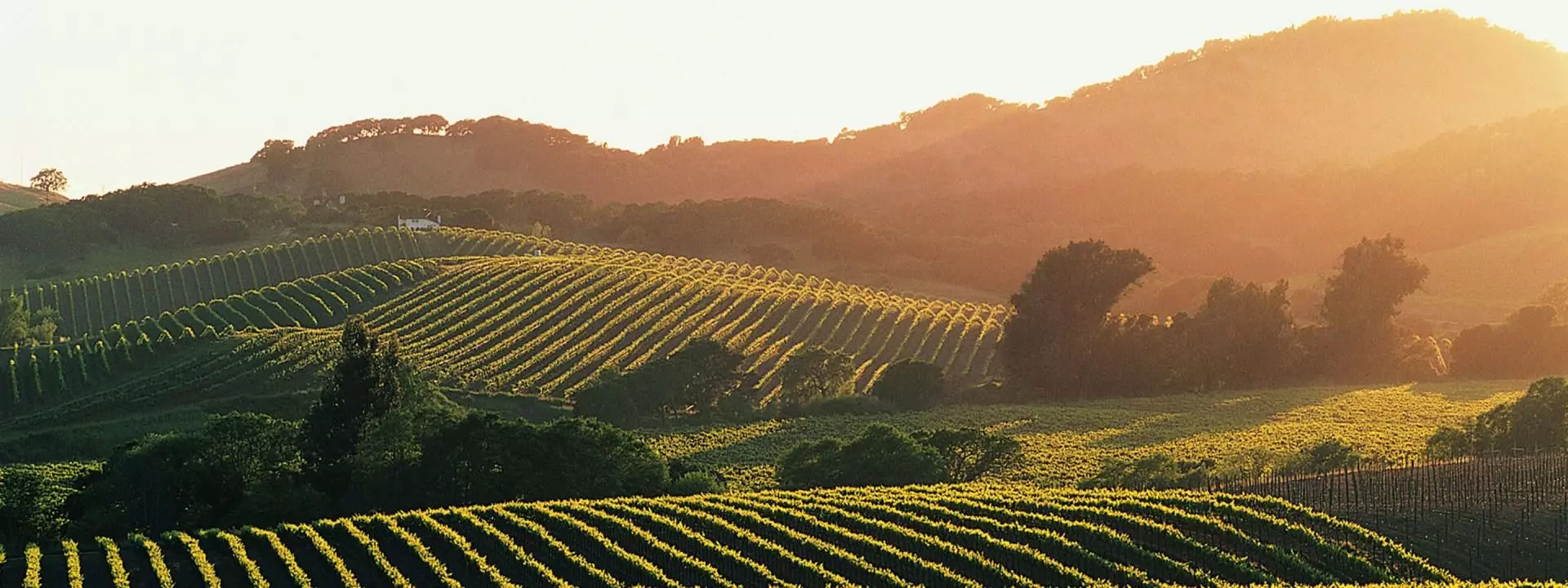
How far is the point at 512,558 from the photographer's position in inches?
1610

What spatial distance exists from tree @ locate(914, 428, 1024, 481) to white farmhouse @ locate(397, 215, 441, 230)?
3188 inches

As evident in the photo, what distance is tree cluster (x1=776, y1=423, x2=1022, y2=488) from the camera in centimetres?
5497

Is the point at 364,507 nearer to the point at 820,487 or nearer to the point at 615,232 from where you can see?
the point at 820,487

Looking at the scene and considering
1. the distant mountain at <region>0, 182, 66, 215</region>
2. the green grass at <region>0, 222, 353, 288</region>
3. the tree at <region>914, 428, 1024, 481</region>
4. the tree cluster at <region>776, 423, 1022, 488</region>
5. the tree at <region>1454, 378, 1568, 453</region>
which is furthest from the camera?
the distant mountain at <region>0, 182, 66, 215</region>

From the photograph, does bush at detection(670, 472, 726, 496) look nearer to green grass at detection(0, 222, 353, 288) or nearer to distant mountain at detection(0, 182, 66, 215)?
green grass at detection(0, 222, 353, 288)

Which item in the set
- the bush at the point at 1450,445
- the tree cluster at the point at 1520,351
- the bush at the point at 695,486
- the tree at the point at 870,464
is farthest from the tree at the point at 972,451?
the tree cluster at the point at 1520,351

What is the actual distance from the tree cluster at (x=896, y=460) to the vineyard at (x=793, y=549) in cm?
919

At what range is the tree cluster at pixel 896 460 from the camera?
180 feet

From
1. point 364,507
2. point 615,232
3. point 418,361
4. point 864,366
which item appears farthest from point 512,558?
point 615,232

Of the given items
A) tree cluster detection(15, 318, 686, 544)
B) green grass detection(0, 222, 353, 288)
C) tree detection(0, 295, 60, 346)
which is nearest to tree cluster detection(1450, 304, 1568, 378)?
tree cluster detection(15, 318, 686, 544)

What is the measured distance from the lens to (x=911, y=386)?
8175cm

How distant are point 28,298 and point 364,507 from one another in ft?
219

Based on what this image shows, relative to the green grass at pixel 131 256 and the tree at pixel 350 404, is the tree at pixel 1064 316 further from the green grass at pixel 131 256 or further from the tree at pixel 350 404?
the green grass at pixel 131 256

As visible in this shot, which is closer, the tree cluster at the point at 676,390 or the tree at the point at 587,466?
the tree at the point at 587,466
